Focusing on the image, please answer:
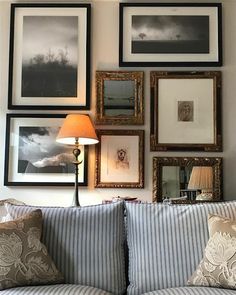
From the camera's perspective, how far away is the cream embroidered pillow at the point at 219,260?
191 cm

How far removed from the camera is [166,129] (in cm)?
344

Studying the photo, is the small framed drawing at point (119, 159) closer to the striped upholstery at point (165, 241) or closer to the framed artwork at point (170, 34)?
the framed artwork at point (170, 34)

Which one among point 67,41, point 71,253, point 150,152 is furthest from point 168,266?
point 67,41

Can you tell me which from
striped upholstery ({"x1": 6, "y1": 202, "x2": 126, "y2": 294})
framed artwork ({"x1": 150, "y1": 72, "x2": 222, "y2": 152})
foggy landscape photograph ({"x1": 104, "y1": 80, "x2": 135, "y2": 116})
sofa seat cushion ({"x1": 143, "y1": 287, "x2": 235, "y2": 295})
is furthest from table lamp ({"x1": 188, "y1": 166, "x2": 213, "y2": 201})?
sofa seat cushion ({"x1": 143, "y1": 287, "x2": 235, "y2": 295})

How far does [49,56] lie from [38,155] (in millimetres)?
830

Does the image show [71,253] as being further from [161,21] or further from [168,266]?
[161,21]

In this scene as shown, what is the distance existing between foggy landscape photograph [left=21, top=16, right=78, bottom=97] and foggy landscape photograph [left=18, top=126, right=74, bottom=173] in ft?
1.09

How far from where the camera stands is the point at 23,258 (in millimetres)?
1953

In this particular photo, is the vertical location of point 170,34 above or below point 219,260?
above

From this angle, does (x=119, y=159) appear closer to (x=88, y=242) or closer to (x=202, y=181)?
(x=202, y=181)

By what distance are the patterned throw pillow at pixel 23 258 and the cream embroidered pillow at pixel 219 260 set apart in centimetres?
67

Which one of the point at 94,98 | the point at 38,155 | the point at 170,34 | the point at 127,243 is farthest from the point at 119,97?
the point at 127,243

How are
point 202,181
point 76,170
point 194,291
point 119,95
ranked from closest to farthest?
1. point 194,291
2. point 76,170
3. point 202,181
4. point 119,95

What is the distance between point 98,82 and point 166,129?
676 millimetres
